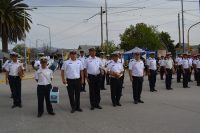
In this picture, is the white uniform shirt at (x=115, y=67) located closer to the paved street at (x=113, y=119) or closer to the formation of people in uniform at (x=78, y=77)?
the formation of people in uniform at (x=78, y=77)

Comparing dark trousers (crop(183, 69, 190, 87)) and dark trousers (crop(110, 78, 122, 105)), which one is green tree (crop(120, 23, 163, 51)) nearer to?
dark trousers (crop(183, 69, 190, 87))

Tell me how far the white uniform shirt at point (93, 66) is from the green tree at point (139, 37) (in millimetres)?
68456

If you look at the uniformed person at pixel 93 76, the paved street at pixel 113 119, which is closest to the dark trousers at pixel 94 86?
the uniformed person at pixel 93 76

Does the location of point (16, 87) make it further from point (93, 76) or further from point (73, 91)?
point (93, 76)

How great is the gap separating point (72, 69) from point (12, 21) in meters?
40.6

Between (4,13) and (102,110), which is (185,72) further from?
(4,13)

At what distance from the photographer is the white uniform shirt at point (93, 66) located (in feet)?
41.6

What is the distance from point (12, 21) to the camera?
50750 millimetres

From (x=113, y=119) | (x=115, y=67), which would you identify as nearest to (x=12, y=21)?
(x=115, y=67)

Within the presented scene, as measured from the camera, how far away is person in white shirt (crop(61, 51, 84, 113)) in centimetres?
1185

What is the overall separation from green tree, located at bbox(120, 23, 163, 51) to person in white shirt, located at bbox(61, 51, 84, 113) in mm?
69387

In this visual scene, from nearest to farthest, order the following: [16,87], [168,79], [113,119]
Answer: [113,119] < [16,87] < [168,79]

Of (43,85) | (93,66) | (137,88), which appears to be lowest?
(137,88)

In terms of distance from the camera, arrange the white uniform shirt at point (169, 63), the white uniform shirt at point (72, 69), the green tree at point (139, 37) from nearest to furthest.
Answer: the white uniform shirt at point (72, 69) < the white uniform shirt at point (169, 63) < the green tree at point (139, 37)
